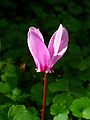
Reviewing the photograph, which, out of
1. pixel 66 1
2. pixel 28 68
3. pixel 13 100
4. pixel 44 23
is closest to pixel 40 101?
pixel 13 100

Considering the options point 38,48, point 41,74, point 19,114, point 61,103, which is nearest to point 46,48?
point 38,48

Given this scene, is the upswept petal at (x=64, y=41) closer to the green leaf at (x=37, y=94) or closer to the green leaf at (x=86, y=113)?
the green leaf at (x=86, y=113)

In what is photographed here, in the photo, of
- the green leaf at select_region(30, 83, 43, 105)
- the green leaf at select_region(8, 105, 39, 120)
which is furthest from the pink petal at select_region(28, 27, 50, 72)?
the green leaf at select_region(30, 83, 43, 105)

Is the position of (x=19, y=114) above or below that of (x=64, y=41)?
below

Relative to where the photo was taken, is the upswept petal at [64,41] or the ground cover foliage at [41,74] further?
the ground cover foliage at [41,74]

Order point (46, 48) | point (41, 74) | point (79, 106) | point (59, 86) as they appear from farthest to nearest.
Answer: point (41, 74), point (59, 86), point (79, 106), point (46, 48)

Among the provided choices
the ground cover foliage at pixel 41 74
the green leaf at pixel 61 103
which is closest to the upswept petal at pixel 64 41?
the ground cover foliage at pixel 41 74

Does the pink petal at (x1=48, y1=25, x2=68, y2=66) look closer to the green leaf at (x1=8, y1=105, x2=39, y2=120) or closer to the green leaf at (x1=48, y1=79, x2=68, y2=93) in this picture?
the green leaf at (x1=8, y1=105, x2=39, y2=120)

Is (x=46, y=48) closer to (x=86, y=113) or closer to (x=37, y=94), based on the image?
(x=86, y=113)
